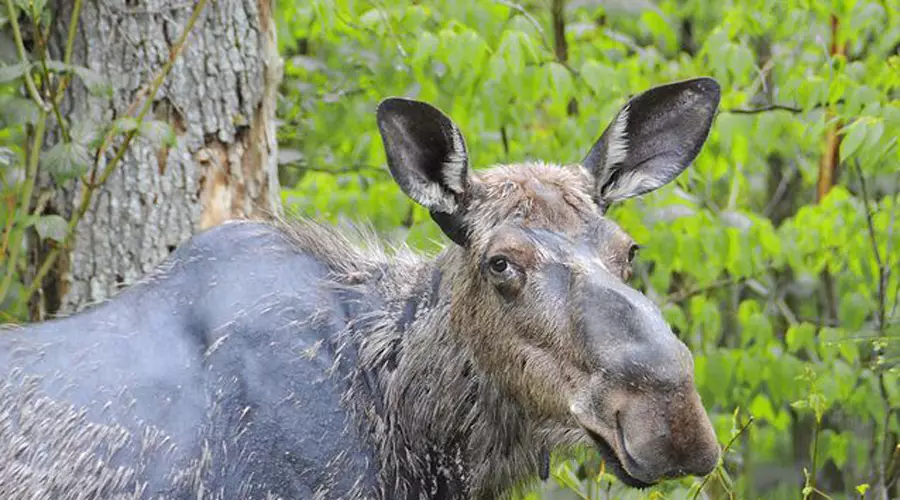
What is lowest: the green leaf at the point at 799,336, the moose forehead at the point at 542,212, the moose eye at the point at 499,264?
the green leaf at the point at 799,336

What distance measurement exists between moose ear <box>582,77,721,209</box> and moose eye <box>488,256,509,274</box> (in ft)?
1.82

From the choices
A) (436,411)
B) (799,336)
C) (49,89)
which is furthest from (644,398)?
(799,336)

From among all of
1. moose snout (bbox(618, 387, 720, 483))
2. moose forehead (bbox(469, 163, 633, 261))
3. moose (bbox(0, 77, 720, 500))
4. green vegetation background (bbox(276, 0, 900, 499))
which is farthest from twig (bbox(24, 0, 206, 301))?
moose snout (bbox(618, 387, 720, 483))

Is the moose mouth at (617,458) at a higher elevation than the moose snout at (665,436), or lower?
lower

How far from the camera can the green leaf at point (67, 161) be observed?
19.9 ft

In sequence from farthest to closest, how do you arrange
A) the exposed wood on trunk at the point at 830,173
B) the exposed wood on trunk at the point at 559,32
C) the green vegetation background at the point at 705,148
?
the exposed wood on trunk at the point at 830,173, the exposed wood on trunk at the point at 559,32, the green vegetation background at the point at 705,148

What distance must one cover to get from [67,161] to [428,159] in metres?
1.97

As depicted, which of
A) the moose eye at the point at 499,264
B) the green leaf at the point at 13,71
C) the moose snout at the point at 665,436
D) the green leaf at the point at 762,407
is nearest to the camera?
the moose snout at the point at 665,436

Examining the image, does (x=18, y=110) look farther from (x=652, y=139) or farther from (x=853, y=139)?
(x=853, y=139)

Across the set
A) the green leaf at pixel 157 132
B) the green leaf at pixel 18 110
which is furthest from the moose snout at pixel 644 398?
the green leaf at pixel 18 110

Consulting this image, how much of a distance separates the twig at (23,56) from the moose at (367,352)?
1.46 m

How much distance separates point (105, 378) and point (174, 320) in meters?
0.31

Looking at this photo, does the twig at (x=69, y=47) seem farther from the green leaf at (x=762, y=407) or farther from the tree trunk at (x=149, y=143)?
the green leaf at (x=762, y=407)

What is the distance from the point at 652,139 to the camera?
16.9ft
